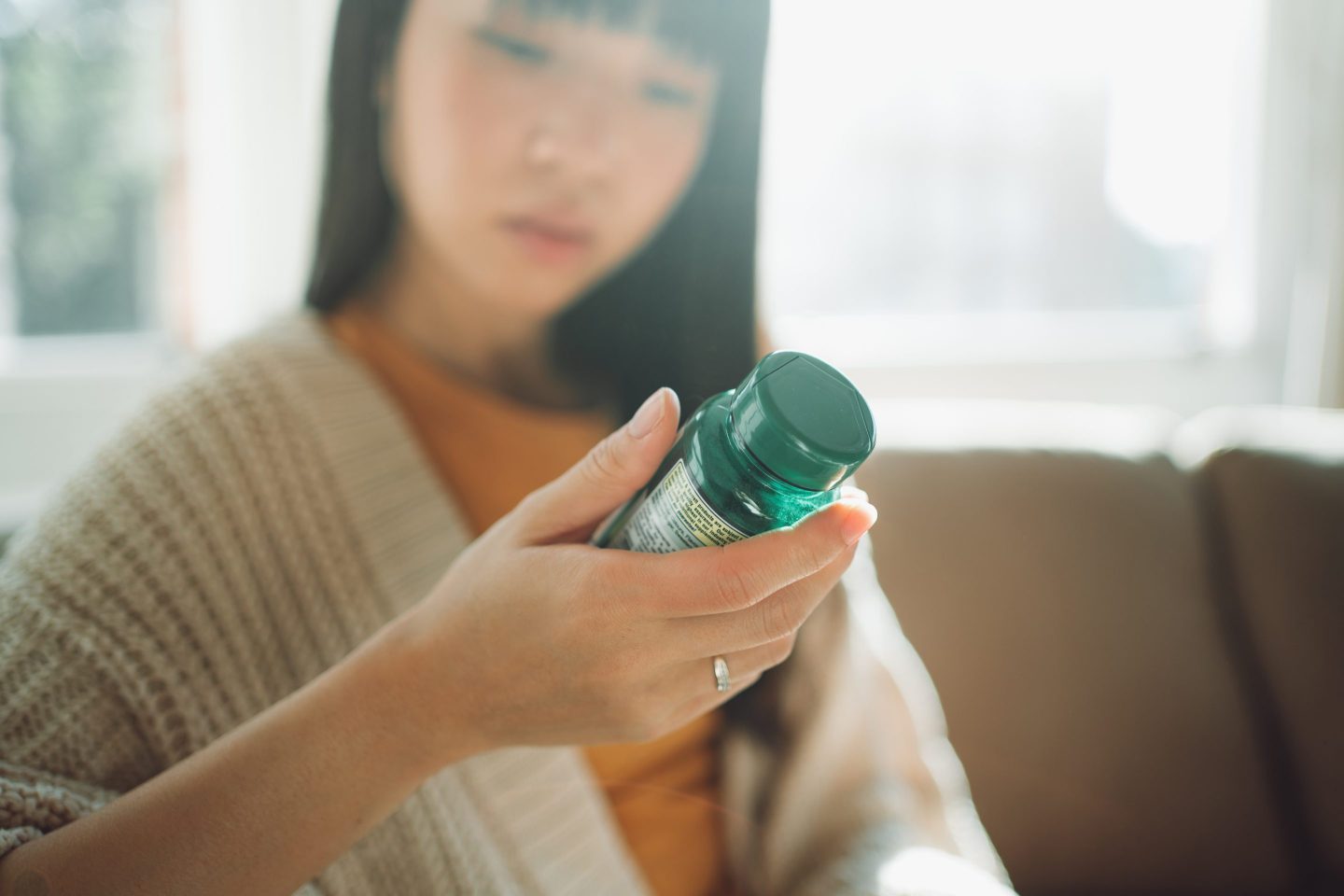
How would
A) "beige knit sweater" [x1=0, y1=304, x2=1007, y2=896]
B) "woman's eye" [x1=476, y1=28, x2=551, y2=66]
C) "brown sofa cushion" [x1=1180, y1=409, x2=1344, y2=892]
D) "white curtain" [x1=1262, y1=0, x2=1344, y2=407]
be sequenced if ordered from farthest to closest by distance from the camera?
1. "white curtain" [x1=1262, y1=0, x2=1344, y2=407]
2. "brown sofa cushion" [x1=1180, y1=409, x2=1344, y2=892]
3. "woman's eye" [x1=476, y1=28, x2=551, y2=66]
4. "beige knit sweater" [x1=0, y1=304, x2=1007, y2=896]

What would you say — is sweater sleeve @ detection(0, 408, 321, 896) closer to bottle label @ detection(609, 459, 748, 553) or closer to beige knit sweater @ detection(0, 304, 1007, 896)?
beige knit sweater @ detection(0, 304, 1007, 896)

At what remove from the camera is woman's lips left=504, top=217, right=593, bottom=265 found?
1.79 feet

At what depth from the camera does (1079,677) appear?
829 millimetres

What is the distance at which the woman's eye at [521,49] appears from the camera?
0.50 meters

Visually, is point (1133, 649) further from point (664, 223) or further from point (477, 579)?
point (477, 579)

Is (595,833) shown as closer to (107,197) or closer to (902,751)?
(902,751)

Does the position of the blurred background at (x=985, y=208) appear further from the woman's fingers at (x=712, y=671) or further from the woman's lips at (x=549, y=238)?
the woman's fingers at (x=712, y=671)

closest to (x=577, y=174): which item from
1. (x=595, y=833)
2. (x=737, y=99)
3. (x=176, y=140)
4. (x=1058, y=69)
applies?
(x=737, y=99)

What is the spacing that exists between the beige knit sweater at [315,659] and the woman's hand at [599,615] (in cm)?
10

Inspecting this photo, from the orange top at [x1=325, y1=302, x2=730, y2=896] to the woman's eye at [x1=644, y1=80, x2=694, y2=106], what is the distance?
0.74ft

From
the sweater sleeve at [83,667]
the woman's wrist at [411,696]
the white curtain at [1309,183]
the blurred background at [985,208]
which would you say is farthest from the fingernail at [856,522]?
the white curtain at [1309,183]

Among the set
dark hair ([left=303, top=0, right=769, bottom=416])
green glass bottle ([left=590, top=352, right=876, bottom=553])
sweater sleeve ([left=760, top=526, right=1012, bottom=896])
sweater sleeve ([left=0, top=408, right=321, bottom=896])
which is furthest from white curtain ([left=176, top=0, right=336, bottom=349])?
green glass bottle ([left=590, top=352, right=876, bottom=553])

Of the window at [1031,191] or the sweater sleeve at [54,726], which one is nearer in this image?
the sweater sleeve at [54,726]

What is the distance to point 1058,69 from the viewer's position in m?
1.42
